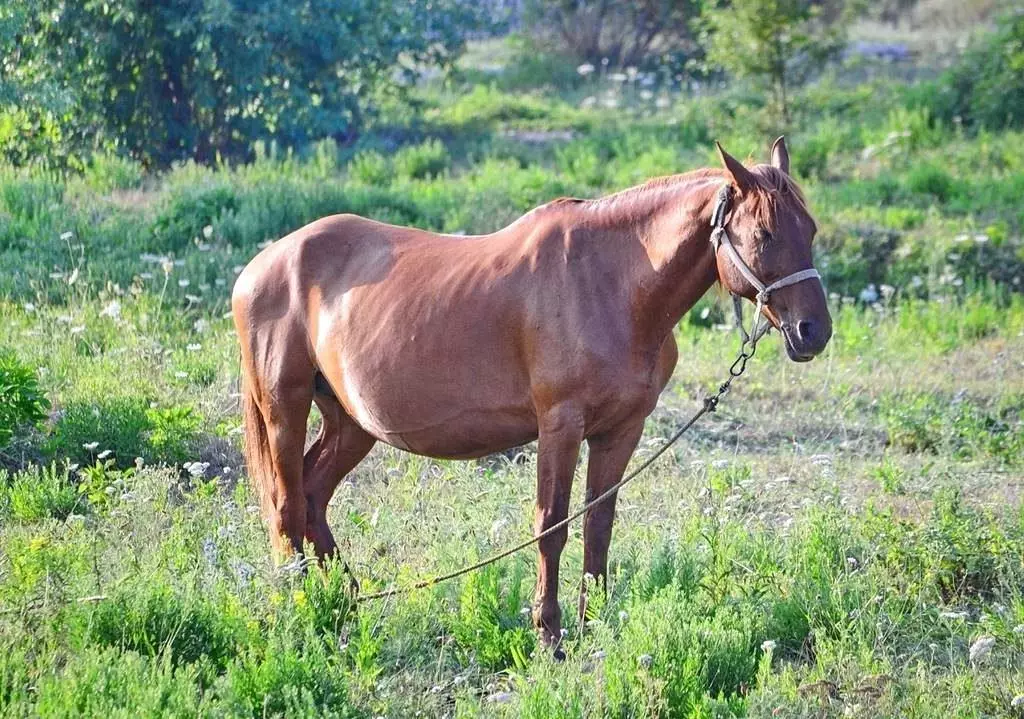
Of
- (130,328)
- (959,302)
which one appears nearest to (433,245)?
(130,328)

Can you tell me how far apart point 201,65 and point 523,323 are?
927 centimetres

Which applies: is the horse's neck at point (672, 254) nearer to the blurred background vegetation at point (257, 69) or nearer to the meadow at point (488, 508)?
the meadow at point (488, 508)

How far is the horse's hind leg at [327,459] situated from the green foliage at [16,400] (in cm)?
180

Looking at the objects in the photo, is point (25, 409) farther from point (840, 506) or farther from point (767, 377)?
point (767, 377)

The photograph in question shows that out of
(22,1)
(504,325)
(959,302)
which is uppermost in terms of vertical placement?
(22,1)

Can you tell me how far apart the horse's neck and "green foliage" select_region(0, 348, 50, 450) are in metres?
3.59

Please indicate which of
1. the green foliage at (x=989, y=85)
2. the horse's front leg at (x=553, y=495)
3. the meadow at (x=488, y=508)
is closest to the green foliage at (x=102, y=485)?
the meadow at (x=488, y=508)

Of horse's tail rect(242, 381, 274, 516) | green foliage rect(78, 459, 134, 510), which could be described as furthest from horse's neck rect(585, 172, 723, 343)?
green foliage rect(78, 459, 134, 510)

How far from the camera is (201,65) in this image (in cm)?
1356

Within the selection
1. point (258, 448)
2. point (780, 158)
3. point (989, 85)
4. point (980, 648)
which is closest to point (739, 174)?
point (780, 158)

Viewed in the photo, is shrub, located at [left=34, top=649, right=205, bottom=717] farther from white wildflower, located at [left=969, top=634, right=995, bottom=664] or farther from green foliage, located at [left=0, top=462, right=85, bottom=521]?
white wildflower, located at [left=969, top=634, right=995, bottom=664]

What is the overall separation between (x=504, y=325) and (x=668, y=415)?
10.9 feet

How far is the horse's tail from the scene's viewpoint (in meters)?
6.12

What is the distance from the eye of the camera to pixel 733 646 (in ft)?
16.4
